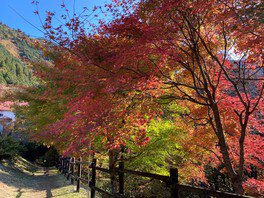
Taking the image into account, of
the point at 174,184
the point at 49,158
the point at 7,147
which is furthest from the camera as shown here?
the point at 49,158

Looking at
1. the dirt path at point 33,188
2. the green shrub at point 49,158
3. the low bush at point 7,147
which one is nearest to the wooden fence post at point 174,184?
the dirt path at point 33,188

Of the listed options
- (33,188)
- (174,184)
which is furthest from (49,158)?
(174,184)

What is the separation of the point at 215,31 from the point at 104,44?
2.83 meters

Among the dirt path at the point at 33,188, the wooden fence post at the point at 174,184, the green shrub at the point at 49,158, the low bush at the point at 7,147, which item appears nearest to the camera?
the wooden fence post at the point at 174,184

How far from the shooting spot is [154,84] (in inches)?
183

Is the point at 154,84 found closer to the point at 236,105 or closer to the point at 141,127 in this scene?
the point at 141,127

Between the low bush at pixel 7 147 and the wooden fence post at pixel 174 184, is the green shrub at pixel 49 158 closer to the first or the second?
the low bush at pixel 7 147

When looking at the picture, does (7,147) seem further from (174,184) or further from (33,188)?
(174,184)

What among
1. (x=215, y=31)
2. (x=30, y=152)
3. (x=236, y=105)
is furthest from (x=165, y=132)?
(x=30, y=152)

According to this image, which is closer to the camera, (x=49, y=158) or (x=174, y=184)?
(x=174, y=184)

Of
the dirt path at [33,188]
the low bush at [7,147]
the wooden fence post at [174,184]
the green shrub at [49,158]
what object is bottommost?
the green shrub at [49,158]

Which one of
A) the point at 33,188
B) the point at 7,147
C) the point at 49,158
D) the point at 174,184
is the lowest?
the point at 49,158

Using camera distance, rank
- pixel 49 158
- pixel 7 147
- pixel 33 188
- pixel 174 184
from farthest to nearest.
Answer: pixel 49 158
pixel 7 147
pixel 33 188
pixel 174 184

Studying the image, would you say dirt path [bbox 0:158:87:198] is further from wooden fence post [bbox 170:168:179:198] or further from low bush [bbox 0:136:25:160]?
wooden fence post [bbox 170:168:179:198]
